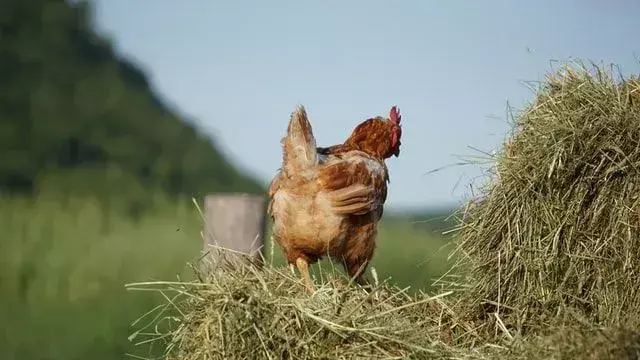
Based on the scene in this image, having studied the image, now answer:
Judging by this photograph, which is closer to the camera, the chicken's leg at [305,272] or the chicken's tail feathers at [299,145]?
the chicken's leg at [305,272]

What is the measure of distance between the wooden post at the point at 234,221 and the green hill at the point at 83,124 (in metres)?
3.18

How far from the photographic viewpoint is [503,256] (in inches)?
162

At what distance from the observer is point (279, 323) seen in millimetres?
3354

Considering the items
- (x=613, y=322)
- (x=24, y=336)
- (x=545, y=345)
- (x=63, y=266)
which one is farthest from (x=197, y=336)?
(x=63, y=266)

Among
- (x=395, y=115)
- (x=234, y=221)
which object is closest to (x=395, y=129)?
(x=395, y=115)

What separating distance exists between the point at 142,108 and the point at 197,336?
6.09m

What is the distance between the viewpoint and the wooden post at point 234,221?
4.31 metres

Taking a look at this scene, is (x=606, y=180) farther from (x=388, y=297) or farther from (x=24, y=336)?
(x=24, y=336)

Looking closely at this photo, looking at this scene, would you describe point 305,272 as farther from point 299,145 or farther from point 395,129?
point 395,129

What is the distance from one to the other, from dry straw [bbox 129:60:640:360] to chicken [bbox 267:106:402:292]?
0.34m

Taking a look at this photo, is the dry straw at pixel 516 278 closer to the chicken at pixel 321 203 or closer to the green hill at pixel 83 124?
the chicken at pixel 321 203

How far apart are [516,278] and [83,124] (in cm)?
529

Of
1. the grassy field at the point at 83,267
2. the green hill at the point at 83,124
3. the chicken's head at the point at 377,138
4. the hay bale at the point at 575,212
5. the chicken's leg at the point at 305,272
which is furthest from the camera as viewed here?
the green hill at the point at 83,124

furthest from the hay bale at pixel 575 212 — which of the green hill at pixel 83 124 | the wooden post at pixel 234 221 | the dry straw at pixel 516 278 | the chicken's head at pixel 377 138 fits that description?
the green hill at pixel 83 124
